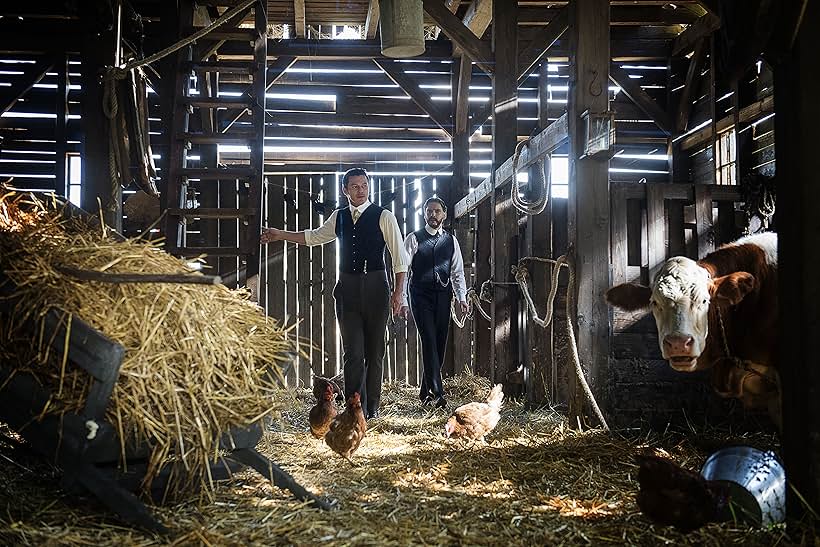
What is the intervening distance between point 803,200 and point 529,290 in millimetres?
4013

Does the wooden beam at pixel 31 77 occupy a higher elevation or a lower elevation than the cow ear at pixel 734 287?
higher

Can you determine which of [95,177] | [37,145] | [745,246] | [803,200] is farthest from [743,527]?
[37,145]

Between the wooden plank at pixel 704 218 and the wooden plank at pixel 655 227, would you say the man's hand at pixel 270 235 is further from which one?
the wooden plank at pixel 704 218

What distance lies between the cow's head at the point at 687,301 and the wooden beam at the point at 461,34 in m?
4.46

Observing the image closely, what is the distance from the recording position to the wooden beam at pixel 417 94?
10344mm

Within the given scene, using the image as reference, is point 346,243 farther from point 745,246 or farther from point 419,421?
point 745,246

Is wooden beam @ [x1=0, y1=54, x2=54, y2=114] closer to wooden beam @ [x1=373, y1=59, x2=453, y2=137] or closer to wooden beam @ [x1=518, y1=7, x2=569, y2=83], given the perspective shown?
wooden beam @ [x1=373, y1=59, x2=453, y2=137]

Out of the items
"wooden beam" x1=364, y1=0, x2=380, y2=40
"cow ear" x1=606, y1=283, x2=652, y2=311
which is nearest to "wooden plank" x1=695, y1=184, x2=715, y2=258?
"cow ear" x1=606, y1=283, x2=652, y2=311

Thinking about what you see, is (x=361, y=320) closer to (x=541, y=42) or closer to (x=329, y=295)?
(x=541, y=42)

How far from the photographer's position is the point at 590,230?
551cm

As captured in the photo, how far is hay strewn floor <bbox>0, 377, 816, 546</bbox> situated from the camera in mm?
3090

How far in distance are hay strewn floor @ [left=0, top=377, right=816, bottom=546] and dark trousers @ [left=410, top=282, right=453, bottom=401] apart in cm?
240

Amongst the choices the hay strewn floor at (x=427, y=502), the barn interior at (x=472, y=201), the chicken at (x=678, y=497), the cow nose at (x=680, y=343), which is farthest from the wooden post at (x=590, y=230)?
the chicken at (x=678, y=497)

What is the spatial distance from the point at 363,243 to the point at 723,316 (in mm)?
3193
